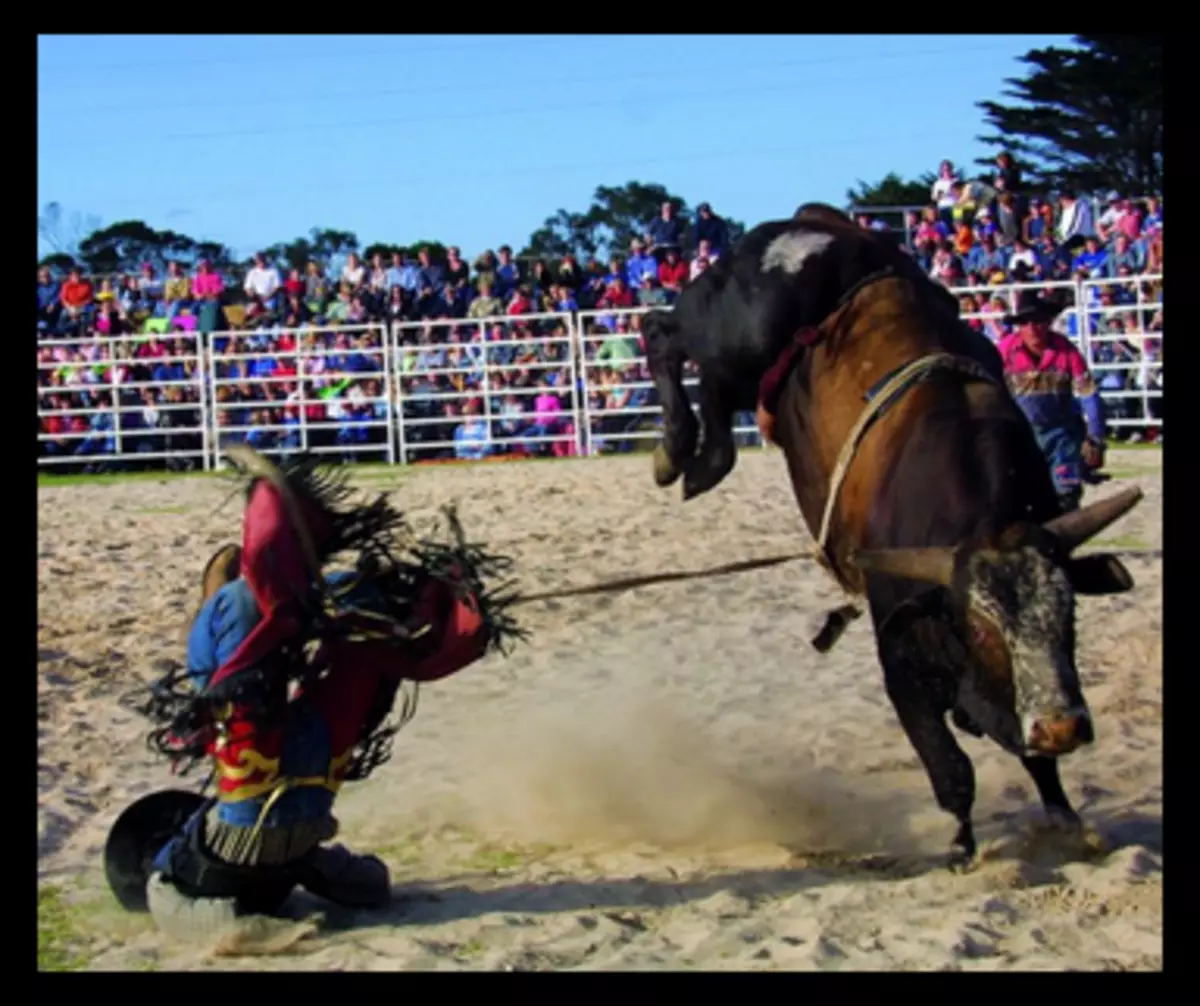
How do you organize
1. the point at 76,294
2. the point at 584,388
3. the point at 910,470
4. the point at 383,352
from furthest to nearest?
the point at 76,294 < the point at 383,352 < the point at 584,388 < the point at 910,470

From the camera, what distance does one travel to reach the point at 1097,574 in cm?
459

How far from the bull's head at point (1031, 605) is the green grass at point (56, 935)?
244 cm

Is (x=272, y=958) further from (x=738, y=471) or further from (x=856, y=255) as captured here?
(x=738, y=471)

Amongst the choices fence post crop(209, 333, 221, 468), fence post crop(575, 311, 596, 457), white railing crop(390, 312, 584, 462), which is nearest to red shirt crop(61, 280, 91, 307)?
fence post crop(209, 333, 221, 468)

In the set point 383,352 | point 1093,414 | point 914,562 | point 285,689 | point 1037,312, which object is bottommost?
point 285,689

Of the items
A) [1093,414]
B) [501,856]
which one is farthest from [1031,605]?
[1093,414]

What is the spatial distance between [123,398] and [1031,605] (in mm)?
14687

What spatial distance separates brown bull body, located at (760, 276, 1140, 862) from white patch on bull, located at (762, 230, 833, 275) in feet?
1.09

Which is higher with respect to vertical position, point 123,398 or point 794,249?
point 123,398

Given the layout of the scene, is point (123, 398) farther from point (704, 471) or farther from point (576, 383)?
point (704, 471)

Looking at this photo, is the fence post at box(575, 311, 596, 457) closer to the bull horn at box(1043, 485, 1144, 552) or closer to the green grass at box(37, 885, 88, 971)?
the green grass at box(37, 885, 88, 971)

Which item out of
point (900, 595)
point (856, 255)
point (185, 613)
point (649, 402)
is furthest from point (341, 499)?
point (649, 402)

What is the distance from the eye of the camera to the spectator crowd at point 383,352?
16.0 m
